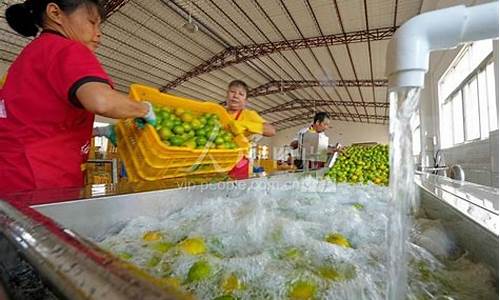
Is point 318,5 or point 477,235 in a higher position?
point 318,5

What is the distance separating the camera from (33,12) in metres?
1.25

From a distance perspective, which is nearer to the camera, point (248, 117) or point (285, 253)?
point (285, 253)

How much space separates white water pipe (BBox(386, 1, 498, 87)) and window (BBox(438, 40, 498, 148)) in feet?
9.67

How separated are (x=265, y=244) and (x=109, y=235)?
0.49m

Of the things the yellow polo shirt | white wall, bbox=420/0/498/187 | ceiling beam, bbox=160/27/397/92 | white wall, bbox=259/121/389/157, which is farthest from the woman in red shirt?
white wall, bbox=259/121/389/157

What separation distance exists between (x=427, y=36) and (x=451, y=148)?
19.6 feet

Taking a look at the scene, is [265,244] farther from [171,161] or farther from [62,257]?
[171,161]

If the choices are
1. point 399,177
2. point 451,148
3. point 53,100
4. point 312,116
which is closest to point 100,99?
point 53,100

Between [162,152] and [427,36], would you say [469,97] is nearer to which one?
[162,152]

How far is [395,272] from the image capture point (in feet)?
2.03

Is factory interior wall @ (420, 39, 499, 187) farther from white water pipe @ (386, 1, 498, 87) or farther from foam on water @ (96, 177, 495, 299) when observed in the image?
foam on water @ (96, 177, 495, 299)

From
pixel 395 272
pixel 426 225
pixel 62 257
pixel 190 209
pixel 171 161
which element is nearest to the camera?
pixel 62 257

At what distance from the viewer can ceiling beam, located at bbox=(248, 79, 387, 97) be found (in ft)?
40.6

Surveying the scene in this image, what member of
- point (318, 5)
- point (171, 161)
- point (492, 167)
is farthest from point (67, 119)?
point (318, 5)
